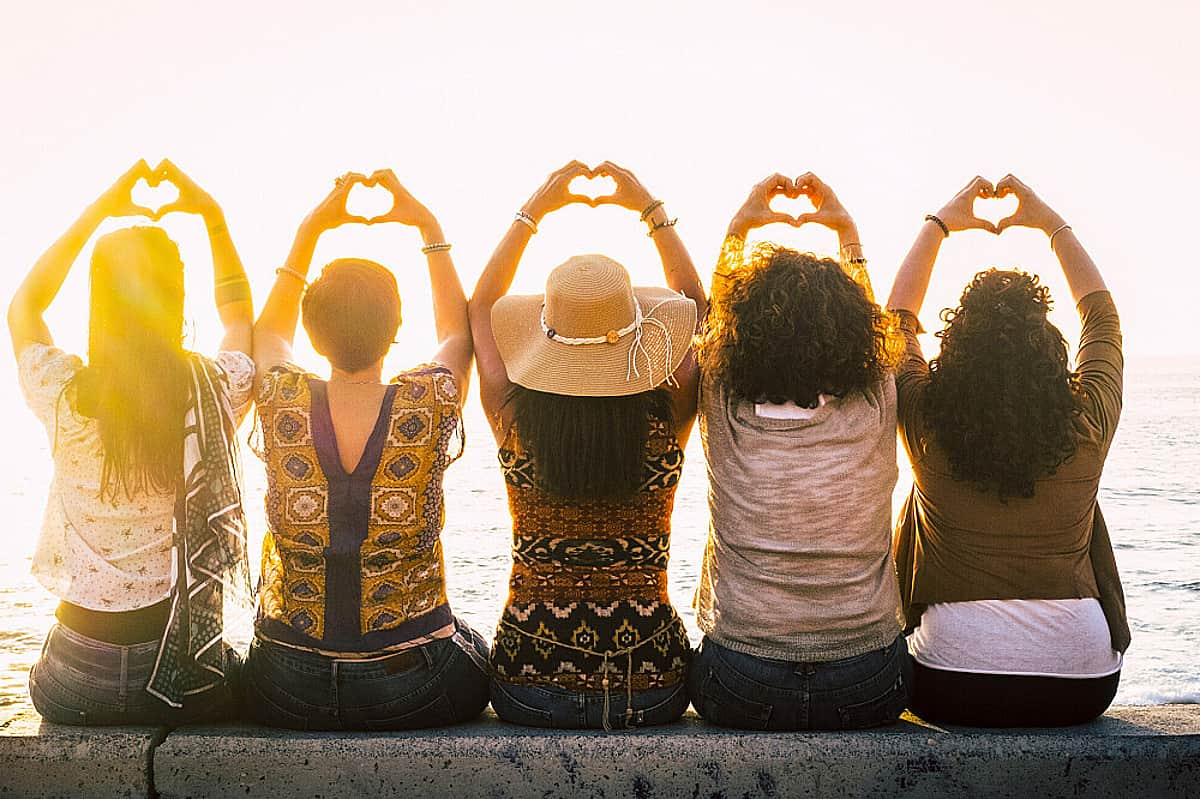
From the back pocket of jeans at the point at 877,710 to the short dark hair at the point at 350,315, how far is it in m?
1.53

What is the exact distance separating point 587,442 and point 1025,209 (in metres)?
1.76

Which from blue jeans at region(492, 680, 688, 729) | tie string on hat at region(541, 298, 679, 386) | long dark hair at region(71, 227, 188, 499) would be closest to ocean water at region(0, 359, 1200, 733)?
long dark hair at region(71, 227, 188, 499)

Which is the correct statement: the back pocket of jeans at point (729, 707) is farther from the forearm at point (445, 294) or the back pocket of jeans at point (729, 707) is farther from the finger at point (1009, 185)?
the finger at point (1009, 185)

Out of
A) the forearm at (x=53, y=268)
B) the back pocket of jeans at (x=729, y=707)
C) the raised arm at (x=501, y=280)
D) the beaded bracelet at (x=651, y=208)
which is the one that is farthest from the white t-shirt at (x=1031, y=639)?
the forearm at (x=53, y=268)

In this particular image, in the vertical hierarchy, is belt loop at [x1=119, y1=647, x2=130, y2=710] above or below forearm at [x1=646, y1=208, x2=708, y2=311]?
below

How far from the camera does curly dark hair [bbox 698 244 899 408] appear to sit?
3082mm

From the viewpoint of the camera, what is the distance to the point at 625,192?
12.2 feet

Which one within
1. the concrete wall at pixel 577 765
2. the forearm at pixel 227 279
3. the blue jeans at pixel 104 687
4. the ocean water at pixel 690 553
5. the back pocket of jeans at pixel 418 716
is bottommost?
the ocean water at pixel 690 553

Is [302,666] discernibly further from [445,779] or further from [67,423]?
[67,423]

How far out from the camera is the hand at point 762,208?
12.3 ft

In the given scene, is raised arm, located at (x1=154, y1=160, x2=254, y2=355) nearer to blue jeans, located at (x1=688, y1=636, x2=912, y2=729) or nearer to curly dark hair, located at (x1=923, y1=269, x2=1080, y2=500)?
blue jeans, located at (x1=688, y1=636, x2=912, y2=729)

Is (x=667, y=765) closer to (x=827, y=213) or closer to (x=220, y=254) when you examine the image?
(x=827, y=213)

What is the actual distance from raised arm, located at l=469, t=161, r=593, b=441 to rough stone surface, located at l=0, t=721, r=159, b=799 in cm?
123

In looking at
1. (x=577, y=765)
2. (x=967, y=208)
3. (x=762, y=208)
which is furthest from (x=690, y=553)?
(x=577, y=765)
